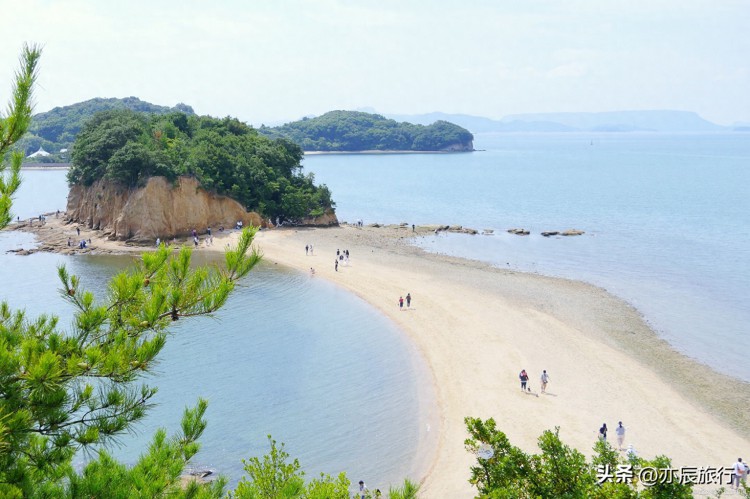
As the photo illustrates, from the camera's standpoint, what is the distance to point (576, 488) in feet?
24.9

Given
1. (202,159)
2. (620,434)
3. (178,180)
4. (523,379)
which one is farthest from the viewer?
(202,159)

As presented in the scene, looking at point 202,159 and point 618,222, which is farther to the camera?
point 618,222

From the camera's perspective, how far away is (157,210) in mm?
44000

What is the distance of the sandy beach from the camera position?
18000 millimetres

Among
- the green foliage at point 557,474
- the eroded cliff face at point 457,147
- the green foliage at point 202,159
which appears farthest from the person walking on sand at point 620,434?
the eroded cliff face at point 457,147

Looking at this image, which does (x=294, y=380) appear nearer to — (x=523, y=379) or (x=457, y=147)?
(x=523, y=379)

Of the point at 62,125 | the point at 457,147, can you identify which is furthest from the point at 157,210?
the point at 457,147

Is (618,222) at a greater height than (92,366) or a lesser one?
lesser

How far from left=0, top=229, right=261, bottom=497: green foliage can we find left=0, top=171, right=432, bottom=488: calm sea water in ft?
21.7

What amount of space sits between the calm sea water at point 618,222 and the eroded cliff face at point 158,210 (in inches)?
647

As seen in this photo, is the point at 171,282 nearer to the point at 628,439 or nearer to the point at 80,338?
the point at 80,338

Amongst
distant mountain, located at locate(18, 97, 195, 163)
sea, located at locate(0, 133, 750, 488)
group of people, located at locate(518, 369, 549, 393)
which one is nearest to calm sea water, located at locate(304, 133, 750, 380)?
sea, located at locate(0, 133, 750, 488)

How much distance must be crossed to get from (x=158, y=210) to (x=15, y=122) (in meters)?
39.6

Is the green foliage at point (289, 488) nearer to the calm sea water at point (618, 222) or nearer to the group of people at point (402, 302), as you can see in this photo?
the group of people at point (402, 302)
